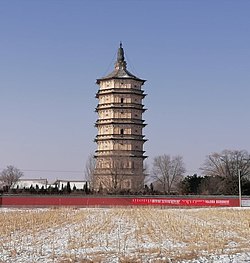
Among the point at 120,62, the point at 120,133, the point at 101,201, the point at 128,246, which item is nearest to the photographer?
the point at 128,246

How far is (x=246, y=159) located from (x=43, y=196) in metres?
32.5

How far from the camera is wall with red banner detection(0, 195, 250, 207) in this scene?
1786 inches

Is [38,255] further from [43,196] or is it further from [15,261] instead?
[43,196]

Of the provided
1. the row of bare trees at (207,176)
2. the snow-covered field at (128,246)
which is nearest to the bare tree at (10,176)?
the row of bare trees at (207,176)

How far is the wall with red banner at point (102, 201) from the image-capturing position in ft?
149

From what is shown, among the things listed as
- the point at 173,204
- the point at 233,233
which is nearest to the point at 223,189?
the point at 173,204

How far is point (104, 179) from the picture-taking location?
207 ft

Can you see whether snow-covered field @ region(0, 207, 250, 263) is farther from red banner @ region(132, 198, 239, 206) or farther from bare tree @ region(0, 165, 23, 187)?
bare tree @ region(0, 165, 23, 187)

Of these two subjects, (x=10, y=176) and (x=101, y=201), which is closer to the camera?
(x=101, y=201)

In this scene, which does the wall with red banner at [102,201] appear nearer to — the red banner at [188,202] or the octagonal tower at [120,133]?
the red banner at [188,202]

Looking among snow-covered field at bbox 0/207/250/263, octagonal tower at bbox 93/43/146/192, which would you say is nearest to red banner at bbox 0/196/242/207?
octagonal tower at bbox 93/43/146/192

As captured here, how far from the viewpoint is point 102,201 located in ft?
156

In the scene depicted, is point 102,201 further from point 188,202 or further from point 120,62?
point 120,62

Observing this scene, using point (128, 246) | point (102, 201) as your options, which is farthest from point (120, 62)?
point (128, 246)
